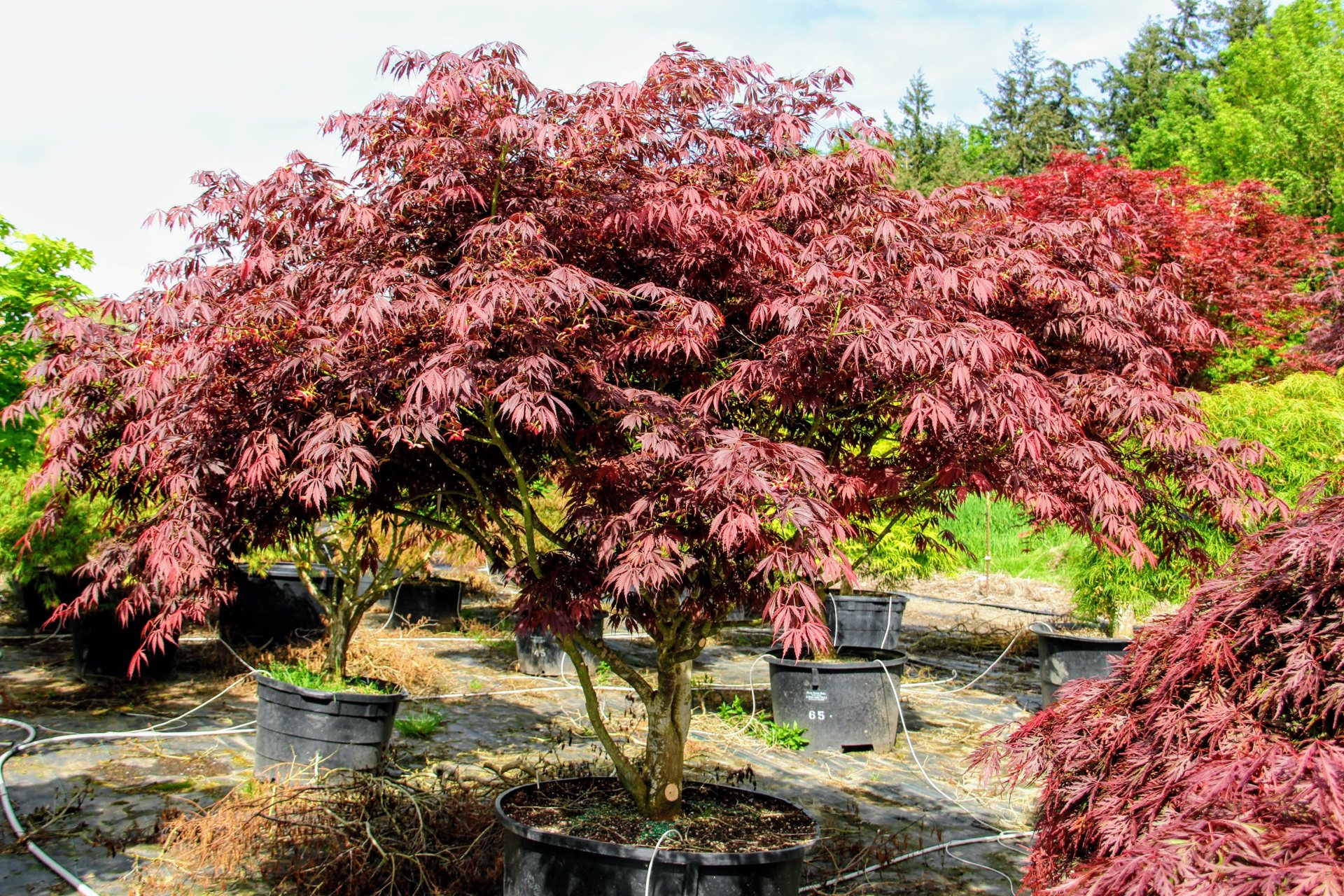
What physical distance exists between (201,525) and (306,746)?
2232 millimetres

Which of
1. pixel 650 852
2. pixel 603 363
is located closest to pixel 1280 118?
pixel 603 363

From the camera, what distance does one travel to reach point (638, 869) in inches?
124

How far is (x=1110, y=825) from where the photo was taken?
1.98 m

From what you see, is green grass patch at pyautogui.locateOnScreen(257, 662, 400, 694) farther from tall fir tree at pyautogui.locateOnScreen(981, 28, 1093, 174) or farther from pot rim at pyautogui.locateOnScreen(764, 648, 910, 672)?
tall fir tree at pyautogui.locateOnScreen(981, 28, 1093, 174)

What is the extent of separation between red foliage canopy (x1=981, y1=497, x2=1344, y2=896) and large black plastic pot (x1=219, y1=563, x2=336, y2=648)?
26.2ft

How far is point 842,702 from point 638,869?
3.65 meters

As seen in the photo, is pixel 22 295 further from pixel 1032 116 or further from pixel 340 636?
pixel 1032 116

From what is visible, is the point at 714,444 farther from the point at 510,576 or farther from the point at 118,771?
the point at 118,771

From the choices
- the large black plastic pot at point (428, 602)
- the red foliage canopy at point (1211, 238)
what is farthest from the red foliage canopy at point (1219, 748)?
the large black plastic pot at point (428, 602)

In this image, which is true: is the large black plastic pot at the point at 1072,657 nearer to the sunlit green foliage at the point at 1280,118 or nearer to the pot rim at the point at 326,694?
the pot rim at the point at 326,694

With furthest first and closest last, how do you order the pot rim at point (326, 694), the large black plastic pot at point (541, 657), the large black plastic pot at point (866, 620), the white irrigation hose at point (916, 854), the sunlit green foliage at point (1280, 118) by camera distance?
the sunlit green foliage at point (1280, 118), the large black plastic pot at point (866, 620), the large black plastic pot at point (541, 657), the pot rim at point (326, 694), the white irrigation hose at point (916, 854)

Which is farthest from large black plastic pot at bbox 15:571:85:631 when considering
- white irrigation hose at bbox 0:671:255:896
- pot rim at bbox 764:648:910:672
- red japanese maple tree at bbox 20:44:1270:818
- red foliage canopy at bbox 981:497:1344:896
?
red foliage canopy at bbox 981:497:1344:896

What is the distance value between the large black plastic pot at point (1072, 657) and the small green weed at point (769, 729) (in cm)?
212

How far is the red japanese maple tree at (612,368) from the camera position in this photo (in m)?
2.90
